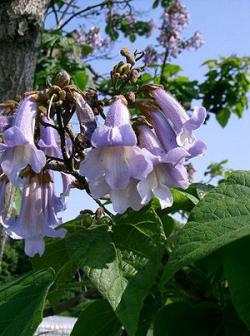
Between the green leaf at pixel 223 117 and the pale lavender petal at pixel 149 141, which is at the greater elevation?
the pale lavender petal at pixel 149 141

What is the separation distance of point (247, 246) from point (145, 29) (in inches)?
235

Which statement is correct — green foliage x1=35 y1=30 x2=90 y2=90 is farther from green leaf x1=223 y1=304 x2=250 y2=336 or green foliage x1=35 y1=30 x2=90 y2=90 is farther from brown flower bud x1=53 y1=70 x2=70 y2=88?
green leaf x1=223 y1=304 x2=250 y2=336

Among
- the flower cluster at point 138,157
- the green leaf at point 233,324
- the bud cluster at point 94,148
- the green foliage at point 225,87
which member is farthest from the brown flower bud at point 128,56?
the green foliage at point 225,87

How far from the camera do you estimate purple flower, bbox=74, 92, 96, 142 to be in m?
1.07

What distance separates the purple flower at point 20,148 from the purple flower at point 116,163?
86 millimetres

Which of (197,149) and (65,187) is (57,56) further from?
(197,149)

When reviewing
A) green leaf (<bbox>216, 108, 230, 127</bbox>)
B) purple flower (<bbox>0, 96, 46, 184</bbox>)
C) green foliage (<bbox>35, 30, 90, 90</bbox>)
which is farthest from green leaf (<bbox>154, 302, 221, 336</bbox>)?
Answer: green leaf (<bbox>216, 108, 230, 127</bbox>)

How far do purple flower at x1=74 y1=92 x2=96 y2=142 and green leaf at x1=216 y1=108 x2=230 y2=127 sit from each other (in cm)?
464

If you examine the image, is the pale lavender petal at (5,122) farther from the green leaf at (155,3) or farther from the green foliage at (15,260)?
the green foliage at (15,260)

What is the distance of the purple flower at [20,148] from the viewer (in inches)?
40.1

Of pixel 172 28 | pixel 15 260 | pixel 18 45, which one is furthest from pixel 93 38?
pixel 15 260

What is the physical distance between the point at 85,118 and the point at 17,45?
114 centimetres

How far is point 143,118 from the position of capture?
1.10 metres

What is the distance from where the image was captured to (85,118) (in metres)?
1.08
